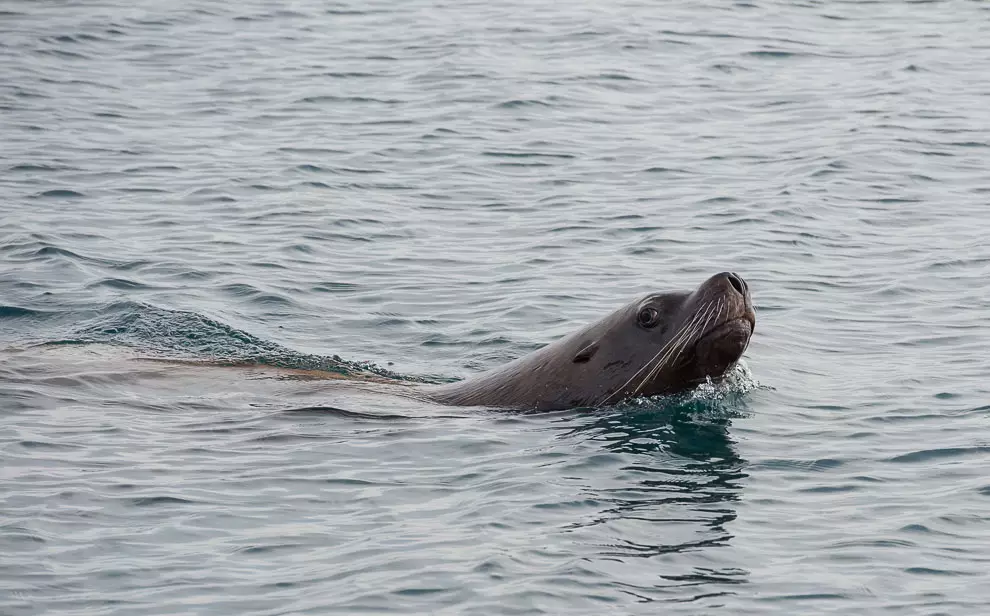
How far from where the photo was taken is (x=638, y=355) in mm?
9719

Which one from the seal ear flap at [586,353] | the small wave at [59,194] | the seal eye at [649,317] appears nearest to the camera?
the seal eye at [649,317]

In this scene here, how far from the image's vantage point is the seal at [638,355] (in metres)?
9.30

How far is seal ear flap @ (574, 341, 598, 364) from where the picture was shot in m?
9.93

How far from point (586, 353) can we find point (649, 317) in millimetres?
540

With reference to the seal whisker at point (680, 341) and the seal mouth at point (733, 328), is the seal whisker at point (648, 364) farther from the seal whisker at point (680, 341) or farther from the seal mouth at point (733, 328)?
the seal mouth at point (733, 328)

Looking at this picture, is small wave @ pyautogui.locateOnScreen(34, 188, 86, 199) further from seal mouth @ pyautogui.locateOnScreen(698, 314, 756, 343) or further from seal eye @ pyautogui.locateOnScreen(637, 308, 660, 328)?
seal mouth @ pyautogui.locateOnScreen(698, 314, 756, 343)

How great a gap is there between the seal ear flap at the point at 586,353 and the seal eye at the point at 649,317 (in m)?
0.40

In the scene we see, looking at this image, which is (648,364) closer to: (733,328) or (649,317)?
(649,317)

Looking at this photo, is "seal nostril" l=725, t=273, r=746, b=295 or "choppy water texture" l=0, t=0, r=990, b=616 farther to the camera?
"seal nostril" l=725, t=273, r=746, b=295

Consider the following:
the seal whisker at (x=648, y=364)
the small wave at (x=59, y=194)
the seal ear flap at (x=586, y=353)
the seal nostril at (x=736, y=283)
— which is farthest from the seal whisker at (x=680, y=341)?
the small wave at (x=59, y=194)

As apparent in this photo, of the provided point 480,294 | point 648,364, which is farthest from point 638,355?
point 480,294

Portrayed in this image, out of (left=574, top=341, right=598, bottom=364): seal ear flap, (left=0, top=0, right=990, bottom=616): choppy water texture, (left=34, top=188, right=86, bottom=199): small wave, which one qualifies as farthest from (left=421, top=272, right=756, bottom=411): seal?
(left=34, top=188, right=86, bottom=199): small wave

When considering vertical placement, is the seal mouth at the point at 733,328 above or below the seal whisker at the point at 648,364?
above

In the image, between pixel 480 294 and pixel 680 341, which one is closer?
pixel 680 341
